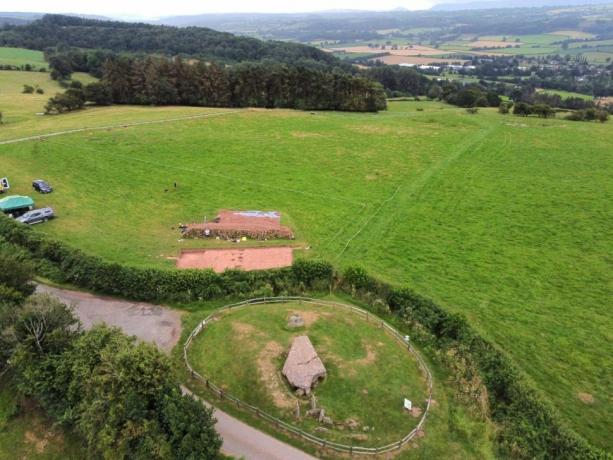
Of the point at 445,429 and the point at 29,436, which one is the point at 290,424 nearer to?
the point at 445,429

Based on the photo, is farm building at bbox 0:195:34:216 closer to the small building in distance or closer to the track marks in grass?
the track marks in grass

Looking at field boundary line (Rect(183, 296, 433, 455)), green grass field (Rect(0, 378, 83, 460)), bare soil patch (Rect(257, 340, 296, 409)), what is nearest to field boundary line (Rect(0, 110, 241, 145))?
green grass field (Rect(0, 378, 83, 460))

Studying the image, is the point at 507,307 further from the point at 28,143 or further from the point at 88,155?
the point at 28,143

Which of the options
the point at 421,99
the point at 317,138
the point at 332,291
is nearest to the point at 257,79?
the point at 317,138

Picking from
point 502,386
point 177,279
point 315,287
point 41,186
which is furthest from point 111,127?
point 502,386

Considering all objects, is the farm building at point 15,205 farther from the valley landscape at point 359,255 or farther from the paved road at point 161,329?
the paved road at point 161,329

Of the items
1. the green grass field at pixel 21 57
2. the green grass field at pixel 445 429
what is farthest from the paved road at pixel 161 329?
the green grass field at pixel 21 57
